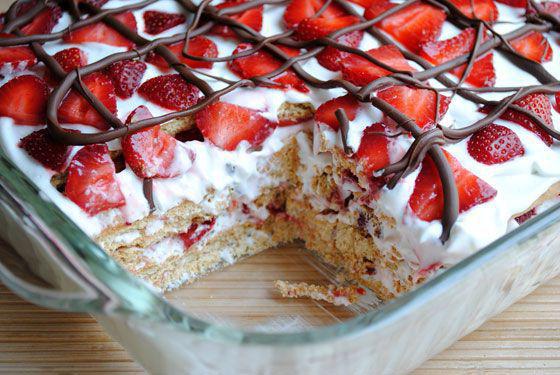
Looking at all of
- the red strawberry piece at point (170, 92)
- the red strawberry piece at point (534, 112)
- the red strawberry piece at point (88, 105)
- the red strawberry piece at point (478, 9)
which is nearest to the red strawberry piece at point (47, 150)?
the red strawberry piece at point (88, 105)

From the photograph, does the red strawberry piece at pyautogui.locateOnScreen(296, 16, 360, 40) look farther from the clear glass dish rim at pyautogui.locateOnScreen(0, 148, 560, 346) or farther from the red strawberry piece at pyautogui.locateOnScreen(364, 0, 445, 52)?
the clear glass dish rim at pyautogui.locateOnScreen(0, 148, 560, 346)

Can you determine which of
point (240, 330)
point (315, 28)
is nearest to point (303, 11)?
point (315, 28)

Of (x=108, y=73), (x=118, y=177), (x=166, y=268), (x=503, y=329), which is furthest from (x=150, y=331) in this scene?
(x=503, y=329)

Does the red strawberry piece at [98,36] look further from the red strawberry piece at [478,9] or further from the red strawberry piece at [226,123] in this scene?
the red strawberry piece at [478,9]

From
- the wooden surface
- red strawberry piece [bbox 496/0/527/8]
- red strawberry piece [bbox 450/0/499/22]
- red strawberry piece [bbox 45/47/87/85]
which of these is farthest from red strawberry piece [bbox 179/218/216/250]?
red strawberry piece [bbox 496/0/527/8]

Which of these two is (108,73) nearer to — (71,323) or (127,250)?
(127,250)

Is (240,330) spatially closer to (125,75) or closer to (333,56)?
(125,75)
